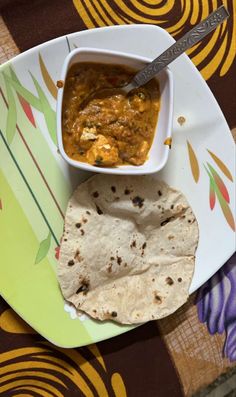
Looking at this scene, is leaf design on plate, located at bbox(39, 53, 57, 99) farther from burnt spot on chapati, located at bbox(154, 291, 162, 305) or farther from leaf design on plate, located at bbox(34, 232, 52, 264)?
burnt spot on chapati, located at bbox(154, 291, 162, 305)

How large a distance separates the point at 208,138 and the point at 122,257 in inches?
15.9

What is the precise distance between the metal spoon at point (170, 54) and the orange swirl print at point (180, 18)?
Answer: 0.25 m

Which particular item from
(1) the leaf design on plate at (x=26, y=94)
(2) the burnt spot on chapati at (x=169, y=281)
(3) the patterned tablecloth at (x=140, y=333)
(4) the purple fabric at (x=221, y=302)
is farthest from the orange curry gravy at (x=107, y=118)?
(4) the purple fabric at (x=221, y=302)

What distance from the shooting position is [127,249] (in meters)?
1.36

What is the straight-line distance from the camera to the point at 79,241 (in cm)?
131

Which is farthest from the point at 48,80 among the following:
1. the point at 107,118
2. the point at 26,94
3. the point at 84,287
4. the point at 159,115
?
the point at 84,287

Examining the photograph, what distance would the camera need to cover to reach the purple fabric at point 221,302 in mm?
1502

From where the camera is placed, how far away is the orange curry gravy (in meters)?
1.22

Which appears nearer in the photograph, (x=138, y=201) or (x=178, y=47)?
(x=178, y=47)

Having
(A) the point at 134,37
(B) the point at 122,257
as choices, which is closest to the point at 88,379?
(B) the point at 122,257

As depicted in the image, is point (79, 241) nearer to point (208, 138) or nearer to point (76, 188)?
point (76, 188)

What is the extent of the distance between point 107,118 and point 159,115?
14 centimetres

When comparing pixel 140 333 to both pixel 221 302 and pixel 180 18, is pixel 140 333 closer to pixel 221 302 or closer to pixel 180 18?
pixel 221 302

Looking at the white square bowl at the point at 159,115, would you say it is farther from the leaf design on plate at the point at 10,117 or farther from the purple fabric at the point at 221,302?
the purple fabric at the point at 221,302
